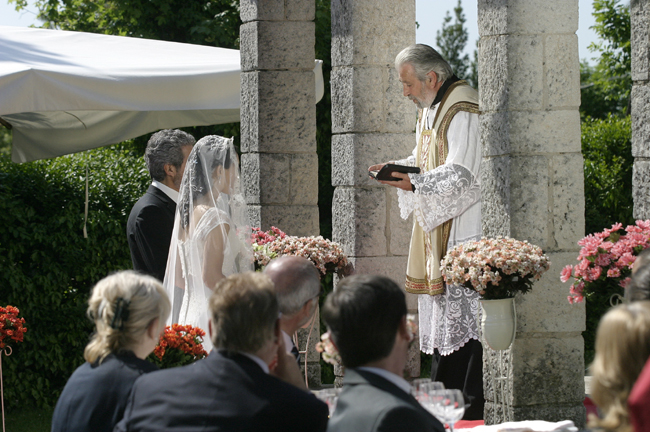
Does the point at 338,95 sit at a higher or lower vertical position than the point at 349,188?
higher

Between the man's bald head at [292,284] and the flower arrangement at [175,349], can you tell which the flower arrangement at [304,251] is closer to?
the flower arrangement at [175,349]

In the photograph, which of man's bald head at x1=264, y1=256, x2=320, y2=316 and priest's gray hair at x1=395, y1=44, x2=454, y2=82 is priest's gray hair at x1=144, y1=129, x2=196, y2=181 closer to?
priest's gray hair at x1=395, y1=44, x2=454, y2=82

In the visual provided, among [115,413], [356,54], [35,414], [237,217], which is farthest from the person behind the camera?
[35,414]

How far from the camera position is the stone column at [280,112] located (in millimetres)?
6484

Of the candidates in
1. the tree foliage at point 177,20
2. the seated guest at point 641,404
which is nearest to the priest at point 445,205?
the seated guest at point 641,404

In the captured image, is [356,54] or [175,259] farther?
[356,54]

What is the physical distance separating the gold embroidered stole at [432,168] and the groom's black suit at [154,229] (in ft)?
4.97

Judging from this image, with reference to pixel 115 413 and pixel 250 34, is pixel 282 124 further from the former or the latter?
pixel 115 413

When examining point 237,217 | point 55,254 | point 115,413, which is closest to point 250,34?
point 237,217

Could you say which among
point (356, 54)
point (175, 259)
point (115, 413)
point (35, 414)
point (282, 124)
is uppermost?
point (356, 54)

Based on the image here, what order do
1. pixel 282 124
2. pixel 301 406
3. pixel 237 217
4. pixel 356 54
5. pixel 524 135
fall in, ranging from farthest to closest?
1. pixel 282 124
2. pixel 356 54
3. pixel 237 217
4. pixel 524 135
5. pixel 301 406

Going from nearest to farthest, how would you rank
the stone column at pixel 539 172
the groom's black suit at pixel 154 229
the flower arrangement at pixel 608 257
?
the flower arrangement at pixel 608 257 → the stone column at pixel 539 172 → the groom's black suit at pixel 154 229

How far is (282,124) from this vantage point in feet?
21.4

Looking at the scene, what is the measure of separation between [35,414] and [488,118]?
4.91m
